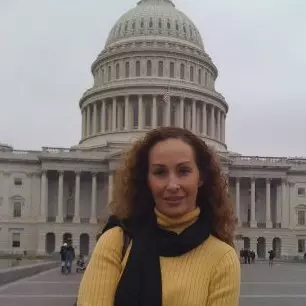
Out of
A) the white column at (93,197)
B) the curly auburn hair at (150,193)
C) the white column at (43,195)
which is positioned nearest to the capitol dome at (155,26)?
the white column at (93,197)

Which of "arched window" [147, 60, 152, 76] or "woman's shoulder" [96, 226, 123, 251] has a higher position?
"arched window" [147, 60, 152, 76]

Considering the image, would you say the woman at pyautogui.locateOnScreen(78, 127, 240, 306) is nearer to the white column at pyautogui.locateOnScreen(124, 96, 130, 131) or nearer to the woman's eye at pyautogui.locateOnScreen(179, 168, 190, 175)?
the woman's eye at pyautogui.locateOnScreen(179, 168, 190, 175)

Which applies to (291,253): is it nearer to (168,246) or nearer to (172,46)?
(172,46)

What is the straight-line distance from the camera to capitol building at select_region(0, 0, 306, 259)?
305 feet

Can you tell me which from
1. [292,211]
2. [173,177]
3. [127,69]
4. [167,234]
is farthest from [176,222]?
[127,69]

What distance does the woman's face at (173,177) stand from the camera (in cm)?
389

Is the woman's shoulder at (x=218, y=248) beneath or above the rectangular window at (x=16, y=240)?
above

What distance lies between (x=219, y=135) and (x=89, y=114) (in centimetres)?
2100

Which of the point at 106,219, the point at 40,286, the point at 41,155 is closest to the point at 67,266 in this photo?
the point at 40,286

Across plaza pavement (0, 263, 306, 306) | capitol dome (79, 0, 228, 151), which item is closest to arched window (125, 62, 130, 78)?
capitol dome (79, 0, 228, 151)

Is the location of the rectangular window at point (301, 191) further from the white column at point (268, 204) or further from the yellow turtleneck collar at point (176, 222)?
the yellow turtleneck collar at point (176, 222)

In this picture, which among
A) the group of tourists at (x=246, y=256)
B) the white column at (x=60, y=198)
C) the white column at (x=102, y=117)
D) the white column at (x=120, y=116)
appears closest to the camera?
the group of tourists at (x=246, y=256)

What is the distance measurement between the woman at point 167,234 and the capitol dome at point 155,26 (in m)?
106

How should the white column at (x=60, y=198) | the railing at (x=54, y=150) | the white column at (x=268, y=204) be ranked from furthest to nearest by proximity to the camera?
1. the white column at (x=268, y=204)
2. the railing at (x=54, y=150)
3. the white column at (x=60, y=198)
